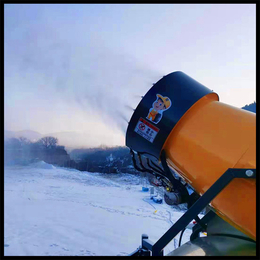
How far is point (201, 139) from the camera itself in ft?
5.62

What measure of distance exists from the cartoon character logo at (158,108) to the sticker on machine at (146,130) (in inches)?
2.1

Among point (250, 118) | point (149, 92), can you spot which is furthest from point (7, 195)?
point (250, 118)

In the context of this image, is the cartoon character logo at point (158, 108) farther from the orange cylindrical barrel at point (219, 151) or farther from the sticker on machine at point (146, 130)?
the orange cylindrical barrel at point (219, 151)

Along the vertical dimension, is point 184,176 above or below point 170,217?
above

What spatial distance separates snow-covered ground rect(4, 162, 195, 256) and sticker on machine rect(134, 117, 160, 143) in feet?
9.58

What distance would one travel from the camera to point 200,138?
172cm

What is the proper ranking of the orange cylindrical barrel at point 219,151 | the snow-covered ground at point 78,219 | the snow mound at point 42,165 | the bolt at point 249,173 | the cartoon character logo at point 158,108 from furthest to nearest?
the snow mound at point 42,165, the snow-covered ground at point 78,219, the cartoon character logo at point 158,108, the orange cylindrical barrel at point 219,151, the bolt at point 249,173

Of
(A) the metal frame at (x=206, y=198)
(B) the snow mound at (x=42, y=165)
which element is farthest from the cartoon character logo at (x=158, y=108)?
(B) the snow mound at (x=42, y=165)

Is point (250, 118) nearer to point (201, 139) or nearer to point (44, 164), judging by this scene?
point (201, 139)

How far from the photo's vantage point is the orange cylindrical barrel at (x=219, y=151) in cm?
151

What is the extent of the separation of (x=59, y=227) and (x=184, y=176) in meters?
4.29

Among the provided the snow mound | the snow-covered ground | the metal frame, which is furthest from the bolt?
the snow mound

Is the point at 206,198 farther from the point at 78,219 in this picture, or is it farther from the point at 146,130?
the point at 78,219

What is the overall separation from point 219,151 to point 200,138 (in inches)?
6.9
